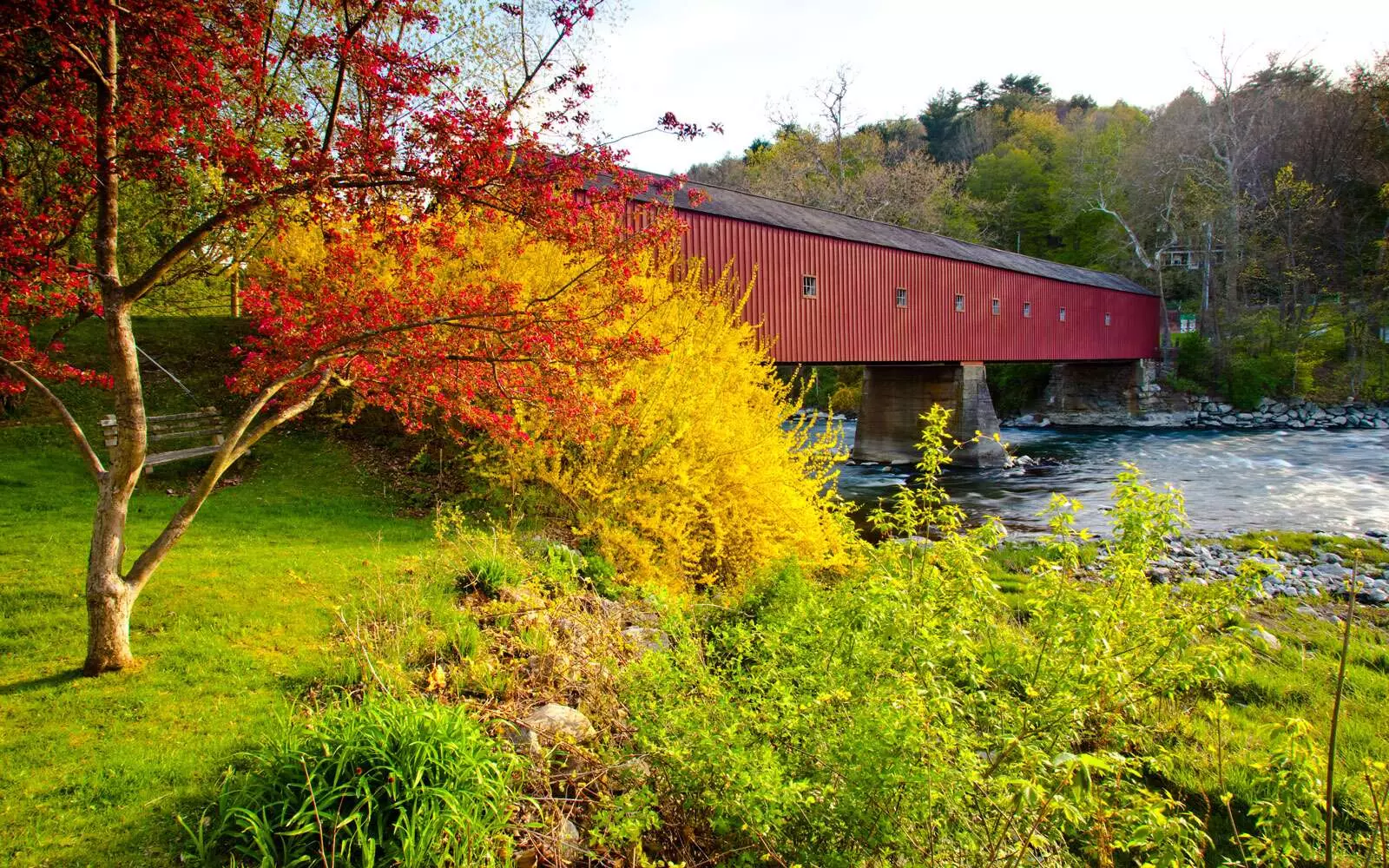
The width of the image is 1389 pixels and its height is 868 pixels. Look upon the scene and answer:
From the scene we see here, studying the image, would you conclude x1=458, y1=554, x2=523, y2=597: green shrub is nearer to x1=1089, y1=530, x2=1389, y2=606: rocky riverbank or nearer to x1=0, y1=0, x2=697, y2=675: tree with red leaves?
x1=0, y1=0, x2=697, y2=675: tree with red leaves

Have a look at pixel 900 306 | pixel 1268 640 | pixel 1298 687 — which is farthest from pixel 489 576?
pixel 900 306

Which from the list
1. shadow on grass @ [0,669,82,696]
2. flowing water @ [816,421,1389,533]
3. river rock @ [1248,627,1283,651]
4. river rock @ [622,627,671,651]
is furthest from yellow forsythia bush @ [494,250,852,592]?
river rock @ [1248,627,1283,651]

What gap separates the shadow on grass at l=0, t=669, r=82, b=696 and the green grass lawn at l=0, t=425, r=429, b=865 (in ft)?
0.04

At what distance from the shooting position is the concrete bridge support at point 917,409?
19.0 metres

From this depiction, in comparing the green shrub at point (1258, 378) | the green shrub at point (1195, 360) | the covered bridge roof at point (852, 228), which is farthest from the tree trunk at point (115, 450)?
the green shrub at point (1195, 360)

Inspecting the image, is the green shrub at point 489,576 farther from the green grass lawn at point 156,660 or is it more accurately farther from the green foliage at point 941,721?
the green foliage at point 941,721

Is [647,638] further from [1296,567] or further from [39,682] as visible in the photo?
[1296,567]

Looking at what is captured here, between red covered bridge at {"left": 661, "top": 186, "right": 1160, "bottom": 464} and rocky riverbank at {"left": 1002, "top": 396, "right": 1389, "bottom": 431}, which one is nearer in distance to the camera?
red covered bridge at {"left": 661, "top": 186, "right": 1160, "bottom": 464}

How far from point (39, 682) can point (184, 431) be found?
7188 mm

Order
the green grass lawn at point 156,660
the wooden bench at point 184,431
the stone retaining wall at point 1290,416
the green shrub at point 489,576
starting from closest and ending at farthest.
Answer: the green grass lawn at point 156,660, the green shrub at point 489,576, the wooden bench at point 184,431, the stone retaining wall at point 1290,416

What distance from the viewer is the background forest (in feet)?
84.8

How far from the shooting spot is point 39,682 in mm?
3408

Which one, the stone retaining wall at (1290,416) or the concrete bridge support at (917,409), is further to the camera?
the stone retaining wall at (1290,416)

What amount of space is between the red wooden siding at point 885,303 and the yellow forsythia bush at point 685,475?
18.3 ft
